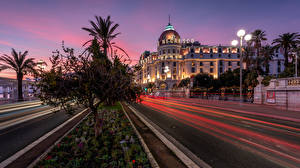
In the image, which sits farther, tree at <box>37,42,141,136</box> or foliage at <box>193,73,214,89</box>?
foliage at <box>193,73,214,89</box>

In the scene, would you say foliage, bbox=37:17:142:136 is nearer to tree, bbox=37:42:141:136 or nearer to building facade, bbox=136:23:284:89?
tree, bbox=37:42:141:136

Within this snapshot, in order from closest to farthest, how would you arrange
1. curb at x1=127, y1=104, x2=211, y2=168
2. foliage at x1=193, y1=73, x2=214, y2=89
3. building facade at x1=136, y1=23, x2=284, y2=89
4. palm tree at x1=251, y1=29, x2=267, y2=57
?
curb at x1=127, y1=104, x2=211, y2=168, palm tree at x1=251, y1=29, x2=267, y2=57, foliage at x1=193, y1=73, x2=214, y2=89, building facade at x1=136, y1=23, x2=284, y2=89

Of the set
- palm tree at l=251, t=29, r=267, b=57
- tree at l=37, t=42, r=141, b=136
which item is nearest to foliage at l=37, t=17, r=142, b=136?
tree at l=37, t=42, r=141, b=136

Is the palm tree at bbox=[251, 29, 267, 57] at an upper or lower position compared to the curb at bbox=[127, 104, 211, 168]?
upper

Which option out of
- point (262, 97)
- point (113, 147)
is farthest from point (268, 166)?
point (262, 97)

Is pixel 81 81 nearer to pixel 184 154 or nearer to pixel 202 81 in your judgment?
pixel 184 154

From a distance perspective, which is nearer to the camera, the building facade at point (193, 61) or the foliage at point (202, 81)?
the foliage at point (202, 81)

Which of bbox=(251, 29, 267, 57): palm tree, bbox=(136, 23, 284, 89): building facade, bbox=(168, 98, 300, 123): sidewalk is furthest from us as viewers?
bbox=(136, 23, 284, 89): building facade

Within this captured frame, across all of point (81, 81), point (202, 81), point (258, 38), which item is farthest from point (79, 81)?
point (202, 81)

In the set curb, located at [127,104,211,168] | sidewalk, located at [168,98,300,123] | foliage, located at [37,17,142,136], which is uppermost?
foliage, located at [37,17,142,136]

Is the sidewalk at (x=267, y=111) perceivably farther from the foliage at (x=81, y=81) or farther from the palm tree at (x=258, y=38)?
the palm tree at (x=258, y=38)

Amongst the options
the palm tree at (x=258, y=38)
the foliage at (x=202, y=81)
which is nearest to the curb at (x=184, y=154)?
the palm tree at (x=258, y=38)

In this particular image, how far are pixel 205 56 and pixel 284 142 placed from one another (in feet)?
304

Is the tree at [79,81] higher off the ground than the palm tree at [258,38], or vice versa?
the palm tree at [258,38]
